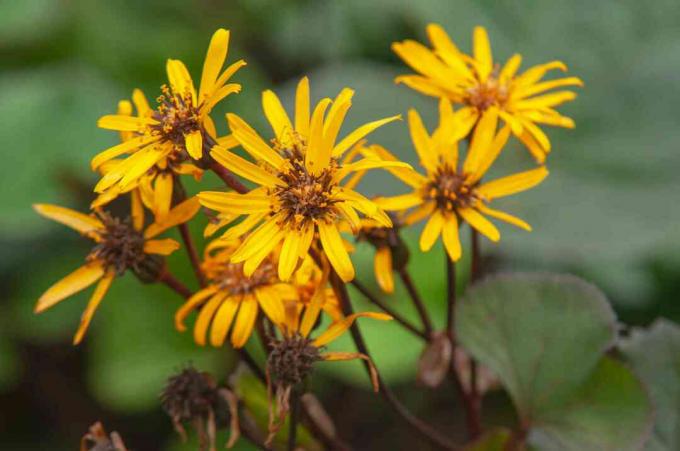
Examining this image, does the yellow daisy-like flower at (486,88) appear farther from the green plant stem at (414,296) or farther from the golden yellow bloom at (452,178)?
the green plant stem at (414,296)

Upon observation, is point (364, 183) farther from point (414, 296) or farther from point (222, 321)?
point (222, 321)

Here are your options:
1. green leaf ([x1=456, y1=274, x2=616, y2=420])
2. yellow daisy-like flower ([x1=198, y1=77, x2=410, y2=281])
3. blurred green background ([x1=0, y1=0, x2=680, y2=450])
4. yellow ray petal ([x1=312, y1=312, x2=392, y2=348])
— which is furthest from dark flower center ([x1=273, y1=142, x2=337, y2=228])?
blurred green background ([x1=0, y1=0, x2=680, y2=450])

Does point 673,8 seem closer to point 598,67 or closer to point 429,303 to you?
point 598,67

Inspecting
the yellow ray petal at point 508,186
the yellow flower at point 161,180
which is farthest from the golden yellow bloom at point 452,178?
the yellow flower at point 161,180

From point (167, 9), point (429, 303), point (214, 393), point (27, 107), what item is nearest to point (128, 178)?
point (214, 393)

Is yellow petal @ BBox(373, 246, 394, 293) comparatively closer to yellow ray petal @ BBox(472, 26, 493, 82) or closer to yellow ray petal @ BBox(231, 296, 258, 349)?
yellow ray petal @ BBox(231, 296, 258, 349)

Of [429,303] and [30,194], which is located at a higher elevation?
[30,194]

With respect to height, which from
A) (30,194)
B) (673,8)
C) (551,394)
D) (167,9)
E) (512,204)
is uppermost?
(167,9)

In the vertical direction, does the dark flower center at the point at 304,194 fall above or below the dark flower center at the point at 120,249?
above
